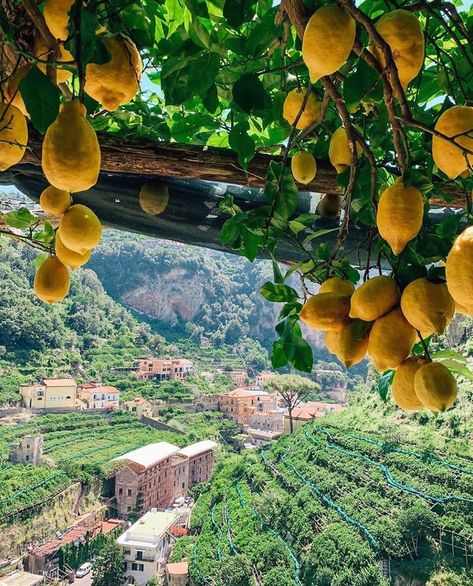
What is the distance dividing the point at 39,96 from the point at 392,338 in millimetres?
337

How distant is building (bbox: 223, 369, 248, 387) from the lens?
25.8m

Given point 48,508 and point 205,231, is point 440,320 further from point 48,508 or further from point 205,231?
point 48,508

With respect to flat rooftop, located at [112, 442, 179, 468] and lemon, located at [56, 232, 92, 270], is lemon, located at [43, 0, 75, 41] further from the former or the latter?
flat rooftop, located at [112, 442, 179, 468]

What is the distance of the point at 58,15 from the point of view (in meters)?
0.38

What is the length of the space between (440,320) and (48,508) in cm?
1664

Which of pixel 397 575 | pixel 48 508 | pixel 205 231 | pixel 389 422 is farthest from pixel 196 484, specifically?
pixel 205 231

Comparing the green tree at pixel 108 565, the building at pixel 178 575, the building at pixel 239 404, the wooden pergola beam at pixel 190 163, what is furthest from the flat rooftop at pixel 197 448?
the wooden pergola beam at pixel 190 163

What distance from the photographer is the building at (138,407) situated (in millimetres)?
20812

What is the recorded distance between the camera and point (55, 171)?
1.17 feet

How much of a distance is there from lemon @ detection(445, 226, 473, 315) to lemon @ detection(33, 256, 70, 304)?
1.86 ft

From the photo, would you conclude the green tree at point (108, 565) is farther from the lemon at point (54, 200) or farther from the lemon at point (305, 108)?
the lemon at point (305, 108)

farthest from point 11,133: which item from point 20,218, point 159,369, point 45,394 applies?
point 159,369

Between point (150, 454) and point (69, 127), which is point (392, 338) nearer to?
point (69, 127)

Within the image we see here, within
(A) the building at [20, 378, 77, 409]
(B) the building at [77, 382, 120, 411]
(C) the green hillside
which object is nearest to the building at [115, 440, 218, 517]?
(C) the green hillside
